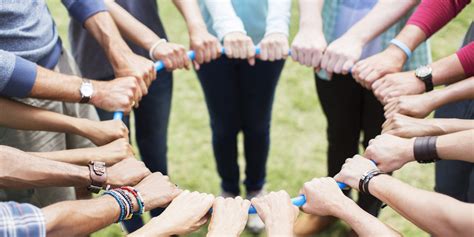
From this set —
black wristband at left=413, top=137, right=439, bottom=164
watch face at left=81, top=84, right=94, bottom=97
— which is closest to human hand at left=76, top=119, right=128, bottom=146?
watch face at left=81, top=84, right=94, bottom=97

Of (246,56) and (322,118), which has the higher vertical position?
(246,56)

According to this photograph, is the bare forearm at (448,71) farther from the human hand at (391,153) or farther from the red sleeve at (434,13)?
the human hand at (391,153)

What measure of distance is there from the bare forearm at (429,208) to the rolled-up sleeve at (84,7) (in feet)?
4.40

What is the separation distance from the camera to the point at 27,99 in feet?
6.90

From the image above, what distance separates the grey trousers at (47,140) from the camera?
2139 mm

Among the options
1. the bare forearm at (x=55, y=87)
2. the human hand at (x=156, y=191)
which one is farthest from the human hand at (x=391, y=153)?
the bare forearm at (x=55, y=87)

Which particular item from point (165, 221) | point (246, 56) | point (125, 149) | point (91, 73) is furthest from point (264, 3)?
point (165, 221)

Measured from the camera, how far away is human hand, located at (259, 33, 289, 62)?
234cm

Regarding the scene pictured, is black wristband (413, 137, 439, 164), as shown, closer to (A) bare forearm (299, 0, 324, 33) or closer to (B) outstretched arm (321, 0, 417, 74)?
(B) outstretched arm (321, 0, 417, 74)

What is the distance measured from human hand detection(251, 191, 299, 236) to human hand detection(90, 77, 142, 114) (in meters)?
0.65

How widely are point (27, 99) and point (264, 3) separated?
44.3 inches

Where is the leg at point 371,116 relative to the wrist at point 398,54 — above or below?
below

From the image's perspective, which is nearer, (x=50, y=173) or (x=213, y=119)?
(x=50, y=173)

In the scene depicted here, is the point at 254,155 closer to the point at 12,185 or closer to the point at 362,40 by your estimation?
the point at 362,40
